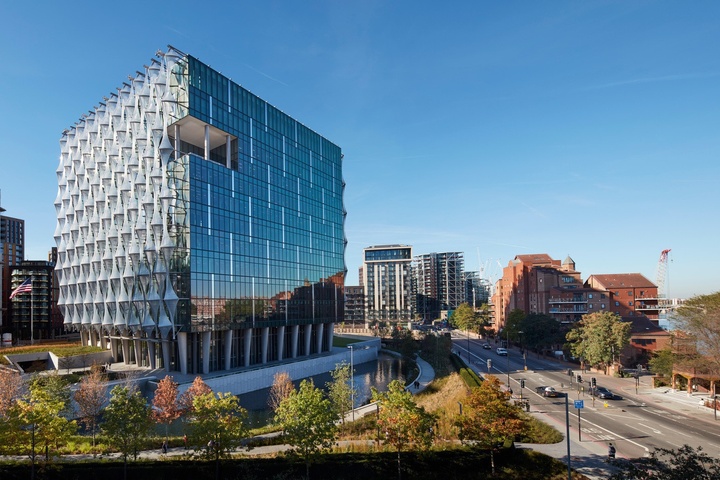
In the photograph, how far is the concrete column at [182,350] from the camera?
62812 millimetres

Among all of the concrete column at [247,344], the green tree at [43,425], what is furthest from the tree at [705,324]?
the concrete column at [247,344]

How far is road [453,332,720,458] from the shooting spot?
34287 mm

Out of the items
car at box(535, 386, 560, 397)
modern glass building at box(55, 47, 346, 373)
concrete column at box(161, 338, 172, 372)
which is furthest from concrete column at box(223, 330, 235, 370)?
car at box(535, 386, 560, 397)

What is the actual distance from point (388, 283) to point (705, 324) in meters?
134

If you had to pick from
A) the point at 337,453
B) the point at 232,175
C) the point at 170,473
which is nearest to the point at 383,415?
the point at 337,453

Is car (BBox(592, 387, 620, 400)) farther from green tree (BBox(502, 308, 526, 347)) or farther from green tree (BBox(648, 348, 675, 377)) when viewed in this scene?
green tree (BBox(502, 308, 526, 347))

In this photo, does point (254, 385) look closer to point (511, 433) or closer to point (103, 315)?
point (103, 315)

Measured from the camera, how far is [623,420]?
4147cm

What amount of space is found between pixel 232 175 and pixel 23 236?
601 feet

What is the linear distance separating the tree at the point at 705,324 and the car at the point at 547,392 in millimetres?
15874

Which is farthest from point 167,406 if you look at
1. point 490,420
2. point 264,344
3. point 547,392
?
point 547,392

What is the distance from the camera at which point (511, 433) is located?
93.7ft

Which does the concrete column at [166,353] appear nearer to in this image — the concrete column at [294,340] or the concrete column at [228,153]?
the concrete column at [294,340]

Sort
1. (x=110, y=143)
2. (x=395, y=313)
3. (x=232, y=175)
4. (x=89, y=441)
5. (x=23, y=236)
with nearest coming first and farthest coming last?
(x=89, y=441), (x=232, y=175), (x=110, y=143), (x=395, y=313), (x=23, y=236)
